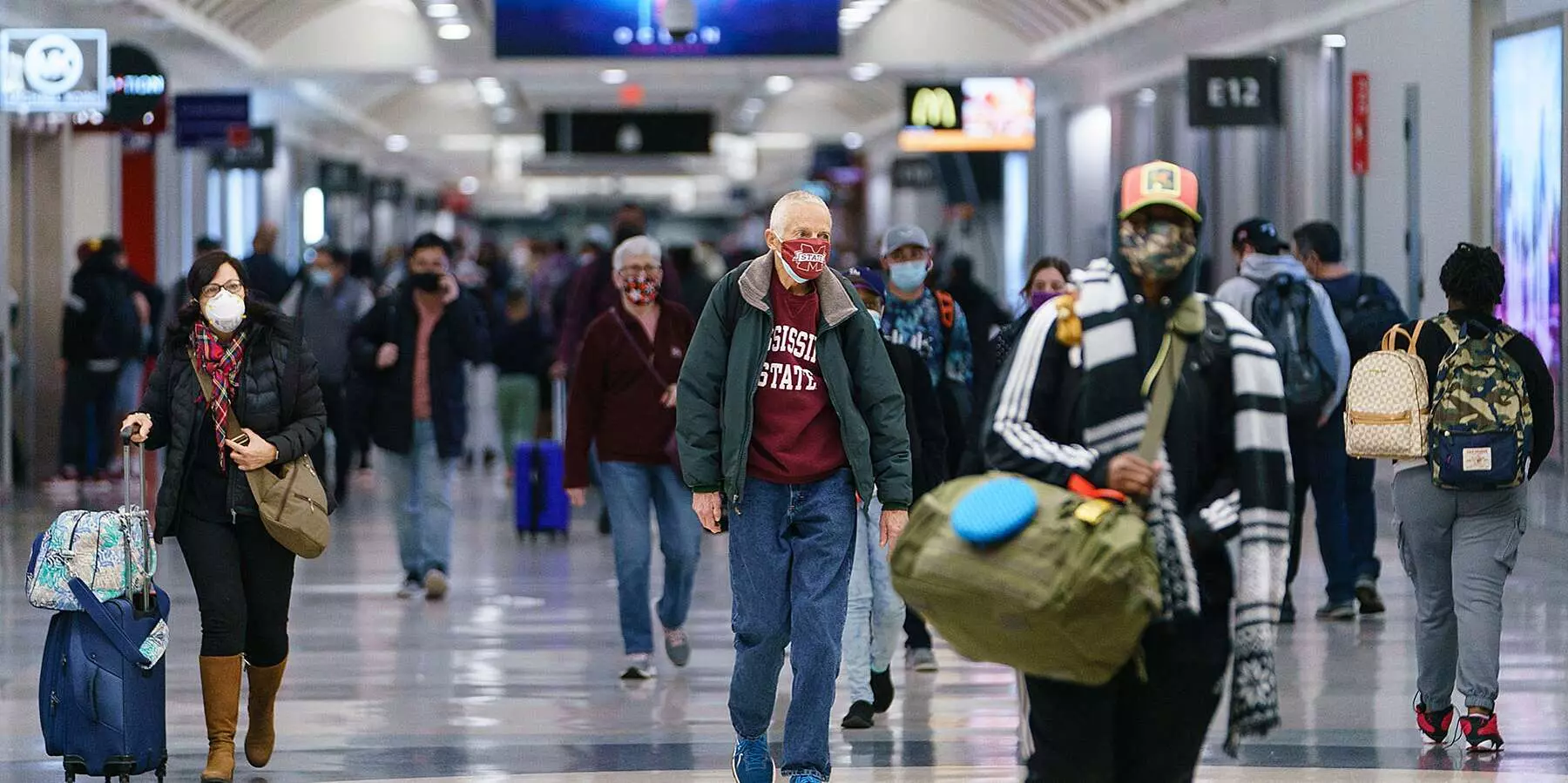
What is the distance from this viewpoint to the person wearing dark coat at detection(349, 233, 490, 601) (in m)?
11.1

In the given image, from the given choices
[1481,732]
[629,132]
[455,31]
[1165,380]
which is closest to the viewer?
[1165,380]

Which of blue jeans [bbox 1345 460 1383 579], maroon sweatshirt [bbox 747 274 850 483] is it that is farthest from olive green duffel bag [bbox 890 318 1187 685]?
blue jeans [bbox 1345 460 1383 579]

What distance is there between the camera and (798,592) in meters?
6.20

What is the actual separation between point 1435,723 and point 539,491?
792 cm

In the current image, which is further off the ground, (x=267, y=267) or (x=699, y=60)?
(x=699, y=60)

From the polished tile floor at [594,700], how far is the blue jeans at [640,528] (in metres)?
0.25

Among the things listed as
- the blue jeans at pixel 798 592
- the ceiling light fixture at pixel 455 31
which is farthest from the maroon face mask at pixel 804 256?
the ceiling light fixture at pixel 455 31

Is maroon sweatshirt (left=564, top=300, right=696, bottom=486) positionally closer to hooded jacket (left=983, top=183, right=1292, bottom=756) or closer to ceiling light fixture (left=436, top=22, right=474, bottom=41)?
hooded jacket (left=983, top=183, right=1292, bottom=756)

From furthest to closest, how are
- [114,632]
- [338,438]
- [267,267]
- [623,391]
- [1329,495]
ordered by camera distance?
[267,267] < [338,438] < [1329,495] < [623,391] < [114,632]

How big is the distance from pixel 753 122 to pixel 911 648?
35.4 metres

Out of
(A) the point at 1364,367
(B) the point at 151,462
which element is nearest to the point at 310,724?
(A) the point at 1364,367

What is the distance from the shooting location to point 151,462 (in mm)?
20469

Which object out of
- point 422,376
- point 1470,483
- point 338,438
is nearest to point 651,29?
point 338,438

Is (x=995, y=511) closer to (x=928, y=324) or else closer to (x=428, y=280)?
(x=928, y=324)
